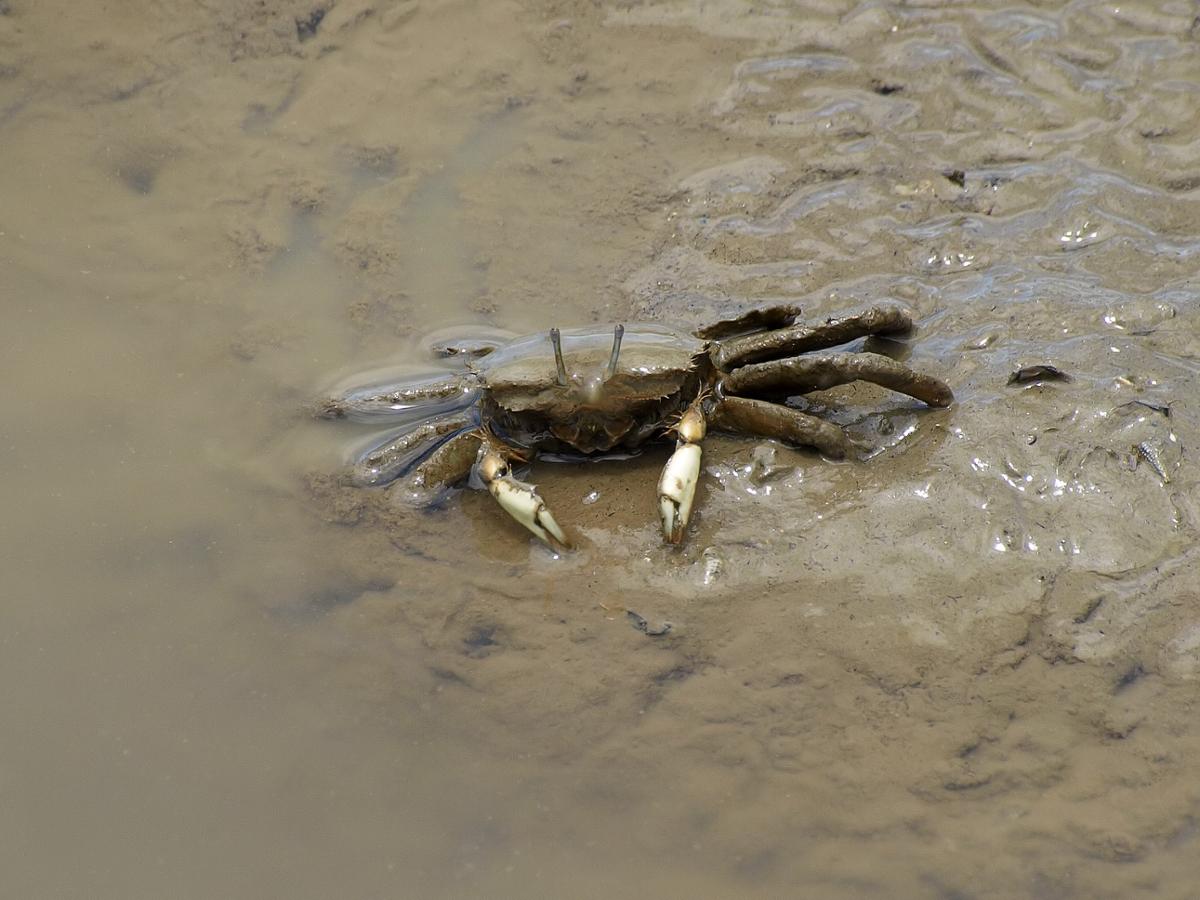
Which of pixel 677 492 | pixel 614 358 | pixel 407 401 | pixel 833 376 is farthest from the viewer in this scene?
pixel 407 401

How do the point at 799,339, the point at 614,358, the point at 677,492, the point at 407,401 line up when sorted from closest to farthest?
the point at 677,492, the point at 614,358, the point at 799,339, the point at 407,401

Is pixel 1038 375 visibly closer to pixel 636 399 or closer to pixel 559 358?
pixel 636 399

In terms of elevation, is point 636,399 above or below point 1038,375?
above

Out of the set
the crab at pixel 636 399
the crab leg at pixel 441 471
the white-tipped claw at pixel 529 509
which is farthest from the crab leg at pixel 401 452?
the white-tipped claw at pixel 529 509

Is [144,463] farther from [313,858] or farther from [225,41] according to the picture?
[225,41]

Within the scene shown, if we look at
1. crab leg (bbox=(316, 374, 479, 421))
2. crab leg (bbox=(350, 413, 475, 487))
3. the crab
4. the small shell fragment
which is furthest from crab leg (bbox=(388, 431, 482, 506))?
the small shell fragment

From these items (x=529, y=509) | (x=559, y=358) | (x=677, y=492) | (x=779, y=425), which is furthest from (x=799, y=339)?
Result: (x=529, y=509)

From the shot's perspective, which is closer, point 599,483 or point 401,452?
point 599,483

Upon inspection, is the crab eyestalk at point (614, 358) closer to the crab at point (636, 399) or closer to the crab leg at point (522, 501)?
the crab at point (636, 399)
